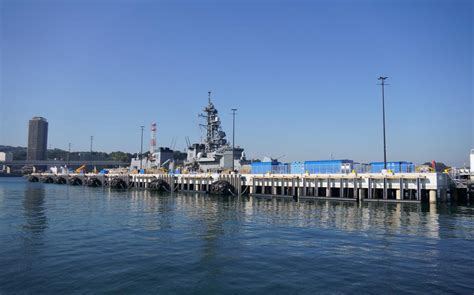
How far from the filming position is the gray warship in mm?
77869

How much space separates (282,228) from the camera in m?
26.8

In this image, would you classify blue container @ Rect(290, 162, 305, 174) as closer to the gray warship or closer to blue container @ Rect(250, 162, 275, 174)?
blue container @ Rect(250, 162, 275, 174)

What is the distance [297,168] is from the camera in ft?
186

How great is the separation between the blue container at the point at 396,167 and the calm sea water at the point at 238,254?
1495cm

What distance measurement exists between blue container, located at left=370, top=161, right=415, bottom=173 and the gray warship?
32104mm

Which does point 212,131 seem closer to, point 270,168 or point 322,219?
point 270,168

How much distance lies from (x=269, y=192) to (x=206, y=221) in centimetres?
3028

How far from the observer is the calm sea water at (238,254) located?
13836 mm

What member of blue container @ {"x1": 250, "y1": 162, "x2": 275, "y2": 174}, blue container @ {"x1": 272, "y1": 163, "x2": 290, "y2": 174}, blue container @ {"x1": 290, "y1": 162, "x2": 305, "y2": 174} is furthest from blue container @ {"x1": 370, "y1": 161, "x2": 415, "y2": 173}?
blue container @ {"x1": 250, "y1": 162, "x2": 275, "y2": 174}

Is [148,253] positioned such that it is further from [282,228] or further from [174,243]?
[282,228]

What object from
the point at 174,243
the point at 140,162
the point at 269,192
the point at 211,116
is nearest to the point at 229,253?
the point at 174,243

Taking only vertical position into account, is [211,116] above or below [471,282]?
above

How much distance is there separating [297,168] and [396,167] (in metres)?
15.4

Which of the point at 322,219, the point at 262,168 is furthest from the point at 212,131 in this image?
the point at 322,219
